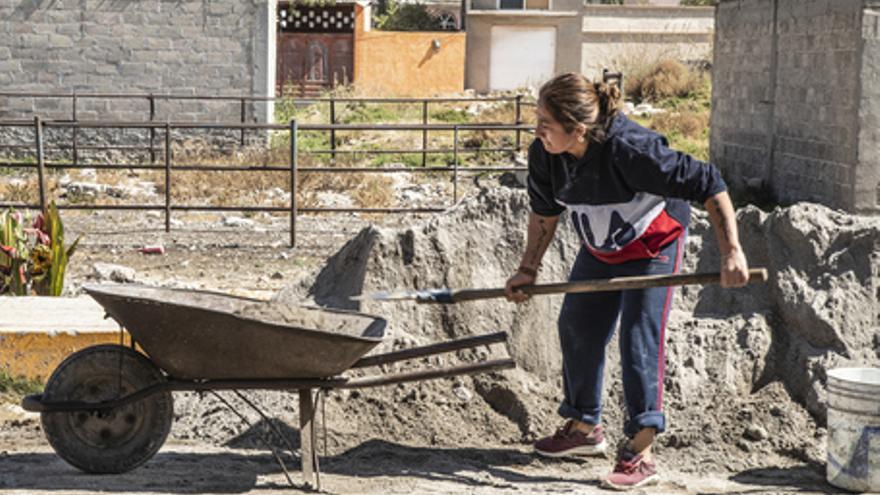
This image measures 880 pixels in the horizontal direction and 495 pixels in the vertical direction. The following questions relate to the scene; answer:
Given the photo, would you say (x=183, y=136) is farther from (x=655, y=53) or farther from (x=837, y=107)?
(x=655, y=53)

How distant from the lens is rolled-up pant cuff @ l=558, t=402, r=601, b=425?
573 cm

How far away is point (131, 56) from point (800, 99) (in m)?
10.5

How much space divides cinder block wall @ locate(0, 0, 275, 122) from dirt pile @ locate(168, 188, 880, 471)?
46.6 feet

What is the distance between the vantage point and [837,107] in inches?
543

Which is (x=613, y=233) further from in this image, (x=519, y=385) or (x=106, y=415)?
(x=106, y=415)

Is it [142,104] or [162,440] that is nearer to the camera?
[162,440]

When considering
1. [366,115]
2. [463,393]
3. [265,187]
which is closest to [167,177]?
[265,187]

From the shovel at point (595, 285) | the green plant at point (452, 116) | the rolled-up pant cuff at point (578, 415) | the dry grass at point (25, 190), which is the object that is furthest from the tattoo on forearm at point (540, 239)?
the green plant at point (452, 116)

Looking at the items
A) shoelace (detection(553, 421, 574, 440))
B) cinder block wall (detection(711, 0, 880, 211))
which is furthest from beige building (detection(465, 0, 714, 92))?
shoelace (detection(553, 421, 574, 440))

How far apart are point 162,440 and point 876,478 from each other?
9.23 ft

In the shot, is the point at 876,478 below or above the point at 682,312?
below

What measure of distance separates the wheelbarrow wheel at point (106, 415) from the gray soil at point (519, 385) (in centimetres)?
11

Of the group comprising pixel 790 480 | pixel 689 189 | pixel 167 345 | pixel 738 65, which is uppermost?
pixel 738 65

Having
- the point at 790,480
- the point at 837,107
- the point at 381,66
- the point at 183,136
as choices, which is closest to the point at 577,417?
the point at 790,480
